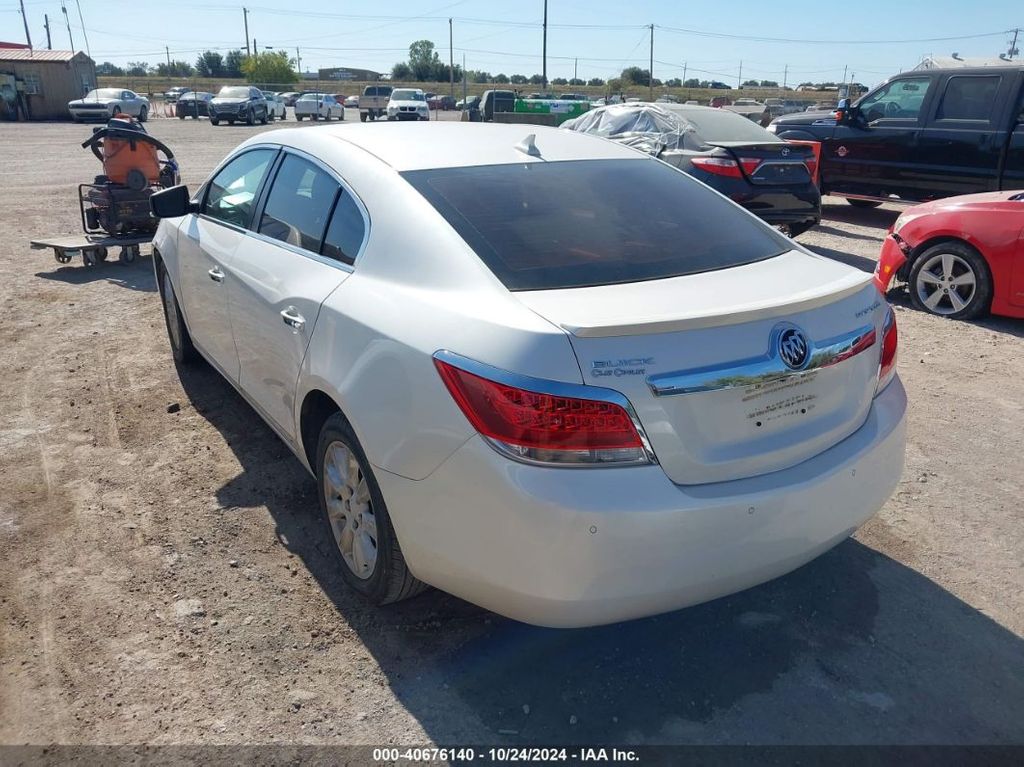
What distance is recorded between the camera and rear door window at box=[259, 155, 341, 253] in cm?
337

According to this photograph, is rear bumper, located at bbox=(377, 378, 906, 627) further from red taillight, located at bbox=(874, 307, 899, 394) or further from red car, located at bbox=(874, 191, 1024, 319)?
red car, located at bbox=(874, 191, 1024, 319)

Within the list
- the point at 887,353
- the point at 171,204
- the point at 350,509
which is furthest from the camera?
the point at 171,204

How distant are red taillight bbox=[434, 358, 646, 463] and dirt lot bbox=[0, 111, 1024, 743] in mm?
915

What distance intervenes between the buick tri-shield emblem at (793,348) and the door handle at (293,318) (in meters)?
1.72

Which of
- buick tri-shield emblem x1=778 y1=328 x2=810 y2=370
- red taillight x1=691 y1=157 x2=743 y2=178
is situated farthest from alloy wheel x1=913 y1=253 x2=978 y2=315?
buick tri-shield emblem x1=778 y1=328 x2=810 y2=370

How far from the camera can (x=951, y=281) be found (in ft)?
22.6

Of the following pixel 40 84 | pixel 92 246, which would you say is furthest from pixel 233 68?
pixel 92 246

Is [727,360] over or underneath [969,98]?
underneath

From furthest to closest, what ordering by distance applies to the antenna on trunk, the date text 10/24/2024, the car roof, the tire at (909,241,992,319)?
1. the tire at (909,241,992,319)
2. the antenna on trunk
3. the car roof
4. the date text 10/24/2024

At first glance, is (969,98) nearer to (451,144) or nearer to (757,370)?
(451,144)

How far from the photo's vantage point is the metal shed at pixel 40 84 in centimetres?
4125

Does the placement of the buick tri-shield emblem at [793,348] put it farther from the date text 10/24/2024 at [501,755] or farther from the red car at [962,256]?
the red car at [962,256]

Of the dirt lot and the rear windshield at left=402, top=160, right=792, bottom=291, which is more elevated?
the rear windshield at left=402, top=160, right=792, bottom=291

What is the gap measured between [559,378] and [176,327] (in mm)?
→ 3933
